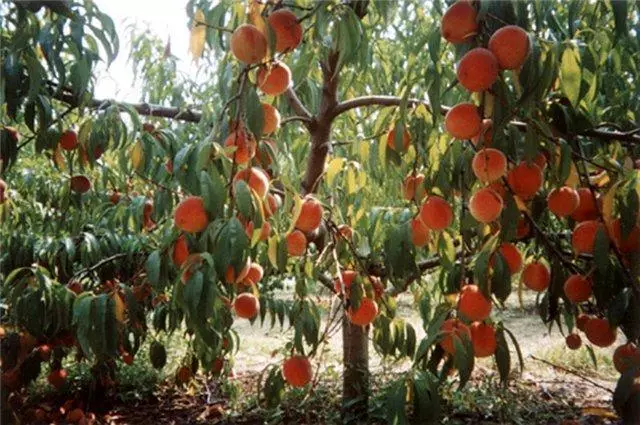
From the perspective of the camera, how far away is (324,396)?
9.05 ft

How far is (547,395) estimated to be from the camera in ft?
9.07

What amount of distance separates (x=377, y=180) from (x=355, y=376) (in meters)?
0.85

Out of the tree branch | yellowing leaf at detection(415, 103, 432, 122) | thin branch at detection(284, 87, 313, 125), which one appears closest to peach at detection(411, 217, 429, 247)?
yellowing leaf at detection(415, 103, 432, 122)

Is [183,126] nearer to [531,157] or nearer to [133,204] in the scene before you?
[133,204]

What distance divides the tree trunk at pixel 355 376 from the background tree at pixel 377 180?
35 cm

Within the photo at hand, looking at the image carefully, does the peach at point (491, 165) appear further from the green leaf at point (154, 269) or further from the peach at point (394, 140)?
the green leaf at point (154, 269)

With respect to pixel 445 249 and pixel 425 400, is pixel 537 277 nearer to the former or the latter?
pixel 445 249

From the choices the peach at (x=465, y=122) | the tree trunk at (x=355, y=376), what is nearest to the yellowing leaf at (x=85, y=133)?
the peach at (x=465, y=122)

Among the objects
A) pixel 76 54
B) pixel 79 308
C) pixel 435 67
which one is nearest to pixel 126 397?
pixel 79 308

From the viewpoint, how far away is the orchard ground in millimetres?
2436

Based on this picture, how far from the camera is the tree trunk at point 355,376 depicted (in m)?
2.25

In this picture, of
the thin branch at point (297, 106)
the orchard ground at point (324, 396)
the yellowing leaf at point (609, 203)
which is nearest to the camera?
the yellowing leaf at point (609, 203)

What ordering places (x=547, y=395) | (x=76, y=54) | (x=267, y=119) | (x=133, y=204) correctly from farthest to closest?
(x=547, y=395) < (x=133, y=204) < (x=76, y=54) < (x=267, y=119)

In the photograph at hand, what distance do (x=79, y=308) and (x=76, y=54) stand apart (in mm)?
569
